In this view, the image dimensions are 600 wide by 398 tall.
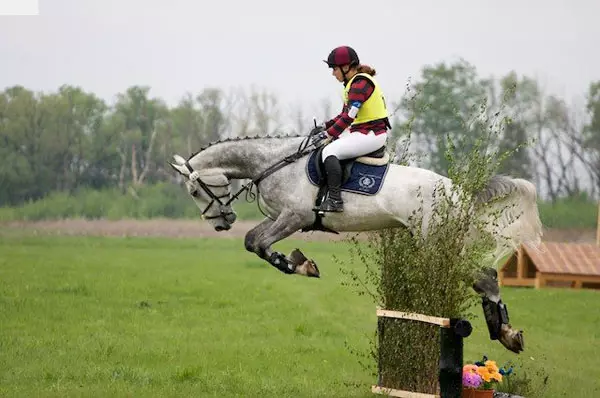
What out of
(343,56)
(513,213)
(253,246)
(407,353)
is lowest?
(407,353)

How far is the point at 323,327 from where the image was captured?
13492 mm

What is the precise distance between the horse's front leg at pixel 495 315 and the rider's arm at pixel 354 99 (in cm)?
171

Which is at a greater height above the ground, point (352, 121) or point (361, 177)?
point (352, 121)

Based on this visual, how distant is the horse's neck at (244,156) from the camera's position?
27.0 ft

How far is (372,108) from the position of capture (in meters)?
7.95

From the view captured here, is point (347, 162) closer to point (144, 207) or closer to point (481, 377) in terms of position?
point (481, 377)

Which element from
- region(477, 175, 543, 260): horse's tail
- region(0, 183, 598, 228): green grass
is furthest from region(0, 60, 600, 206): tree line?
region(477, 175, 543, 260): horse's tail

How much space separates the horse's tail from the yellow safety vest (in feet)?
3.75

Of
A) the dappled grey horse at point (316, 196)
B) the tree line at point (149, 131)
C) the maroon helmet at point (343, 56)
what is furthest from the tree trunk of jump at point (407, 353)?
the tree line at point (149, 131)

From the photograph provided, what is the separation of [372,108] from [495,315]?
6.65 feet

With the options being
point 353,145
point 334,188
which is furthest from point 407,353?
point 353,145

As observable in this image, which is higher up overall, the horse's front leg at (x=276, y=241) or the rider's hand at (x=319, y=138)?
the rider's hand at (x=319, y=138)

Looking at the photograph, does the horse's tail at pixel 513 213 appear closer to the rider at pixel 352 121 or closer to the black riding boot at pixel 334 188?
the rider at pixel 352 121

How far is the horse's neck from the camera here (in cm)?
824
